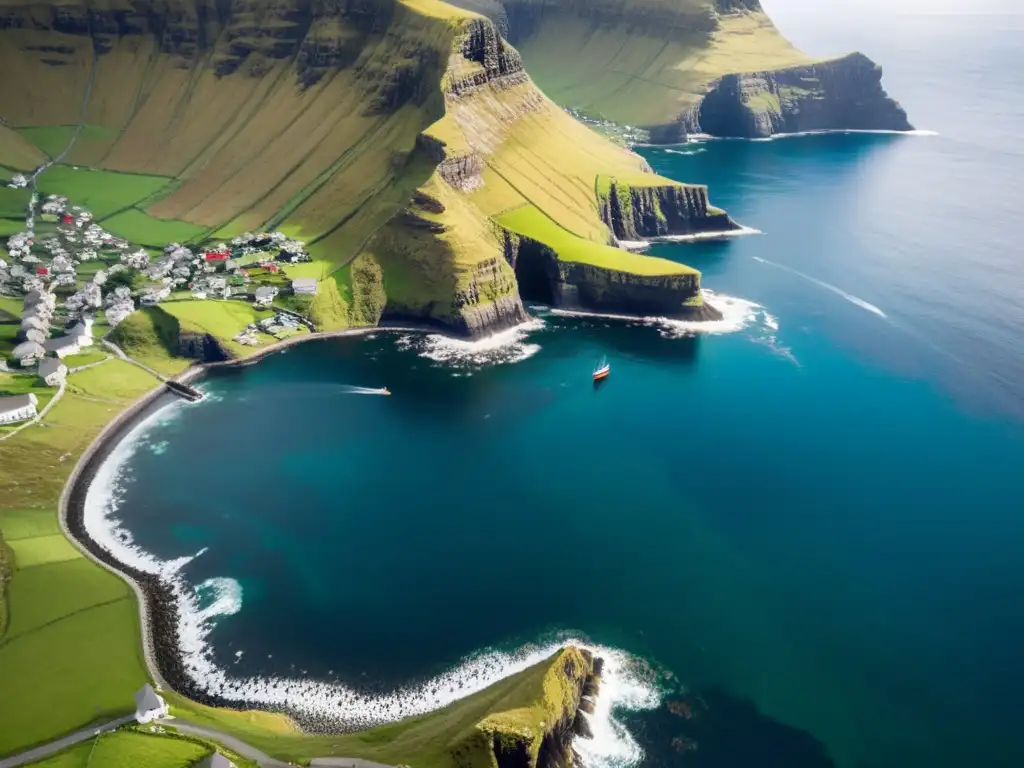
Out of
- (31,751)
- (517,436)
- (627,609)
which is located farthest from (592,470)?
(31,751)

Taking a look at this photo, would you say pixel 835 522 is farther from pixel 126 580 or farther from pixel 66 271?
pixel 66 271

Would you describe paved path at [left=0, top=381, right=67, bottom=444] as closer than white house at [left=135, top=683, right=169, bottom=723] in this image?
No

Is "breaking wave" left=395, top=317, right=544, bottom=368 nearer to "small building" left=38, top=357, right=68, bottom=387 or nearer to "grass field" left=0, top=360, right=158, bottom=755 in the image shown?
"small building" left=38, top=357, right=68, bottom=387

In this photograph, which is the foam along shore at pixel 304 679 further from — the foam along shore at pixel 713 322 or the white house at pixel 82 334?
the foam along shore at pixel 713 322

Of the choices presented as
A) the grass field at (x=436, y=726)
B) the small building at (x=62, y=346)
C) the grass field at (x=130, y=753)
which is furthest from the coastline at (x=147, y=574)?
the small building at (x=62, y=346)

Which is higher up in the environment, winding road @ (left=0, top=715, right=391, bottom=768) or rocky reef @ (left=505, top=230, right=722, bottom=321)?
rocky reef @ (left=505, top=230, right=722, bottom=321)

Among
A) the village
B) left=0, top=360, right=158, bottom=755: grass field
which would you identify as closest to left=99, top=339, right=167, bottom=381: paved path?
the village

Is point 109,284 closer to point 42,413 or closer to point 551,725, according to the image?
point 42,413
